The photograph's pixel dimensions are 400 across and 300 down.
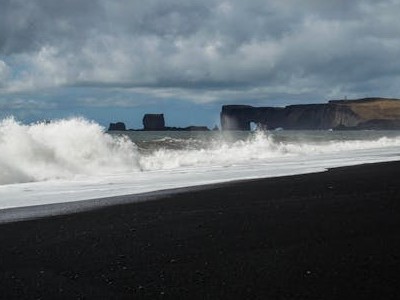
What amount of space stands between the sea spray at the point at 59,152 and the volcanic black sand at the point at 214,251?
873 cm

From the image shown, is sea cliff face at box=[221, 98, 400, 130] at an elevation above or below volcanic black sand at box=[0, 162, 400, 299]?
above

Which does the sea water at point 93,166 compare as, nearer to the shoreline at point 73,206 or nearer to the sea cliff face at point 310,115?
the shoreline at point 73,206

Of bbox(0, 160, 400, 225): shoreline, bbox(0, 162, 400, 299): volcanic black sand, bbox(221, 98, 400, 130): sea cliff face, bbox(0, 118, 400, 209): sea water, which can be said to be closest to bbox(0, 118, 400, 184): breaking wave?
bbox(0, 118, 400, 209): sea water

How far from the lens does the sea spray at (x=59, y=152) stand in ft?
53.5

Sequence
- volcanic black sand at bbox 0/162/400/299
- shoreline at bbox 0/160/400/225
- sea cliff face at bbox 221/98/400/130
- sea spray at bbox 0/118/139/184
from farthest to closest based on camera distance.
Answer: sea cliff face at bbox 221/98/400/130
sea spray at bbox 0/118/139/184
shoreline at bbox 0/160/400/225
volcanic black sand at bbox 0/162/400/299

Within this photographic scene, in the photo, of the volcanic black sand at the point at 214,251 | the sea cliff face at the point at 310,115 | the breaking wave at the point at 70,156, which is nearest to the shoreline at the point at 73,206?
the volcanic black sand at the point at 214,251

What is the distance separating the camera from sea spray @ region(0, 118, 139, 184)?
53.5 feet

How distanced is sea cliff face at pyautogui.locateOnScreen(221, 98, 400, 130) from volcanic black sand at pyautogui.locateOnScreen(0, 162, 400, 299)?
595ft

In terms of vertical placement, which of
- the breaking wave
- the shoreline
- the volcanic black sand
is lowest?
the volcanic black sand

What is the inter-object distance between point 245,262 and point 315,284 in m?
0.82

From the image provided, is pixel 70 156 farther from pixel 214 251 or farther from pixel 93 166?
pixel 214 251

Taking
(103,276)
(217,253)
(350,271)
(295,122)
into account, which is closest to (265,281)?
(350,271)

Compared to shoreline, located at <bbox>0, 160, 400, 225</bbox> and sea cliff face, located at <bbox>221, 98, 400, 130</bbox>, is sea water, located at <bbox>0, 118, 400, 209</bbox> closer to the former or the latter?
shoreline, located at <bbox>0, 160, 400, 225</bbox>

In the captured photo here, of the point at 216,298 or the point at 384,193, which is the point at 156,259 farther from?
the point at 384,193
